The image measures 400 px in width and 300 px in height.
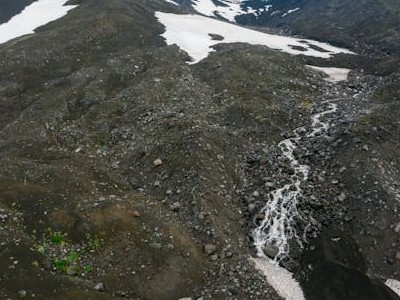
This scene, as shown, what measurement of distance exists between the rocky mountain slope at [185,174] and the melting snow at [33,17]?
2165 cm

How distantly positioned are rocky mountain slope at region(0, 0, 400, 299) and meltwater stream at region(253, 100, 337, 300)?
55 centimetres

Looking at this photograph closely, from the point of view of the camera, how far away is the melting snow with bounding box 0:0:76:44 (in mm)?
96250

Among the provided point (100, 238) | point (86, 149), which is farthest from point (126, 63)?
point (100, 238)

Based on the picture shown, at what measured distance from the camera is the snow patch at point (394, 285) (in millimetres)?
36656

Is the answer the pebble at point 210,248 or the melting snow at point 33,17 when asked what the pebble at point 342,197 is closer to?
the pebble at point 210,248

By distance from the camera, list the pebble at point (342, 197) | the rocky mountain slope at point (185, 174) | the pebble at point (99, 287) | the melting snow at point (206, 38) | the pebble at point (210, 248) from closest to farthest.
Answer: the pebble at point (99, 287) < the rocky mountain slope at point (185, 174) < the pebble at point (210, 248) < the pebble at point (342, 197) < the melting snow at point (206, 38)

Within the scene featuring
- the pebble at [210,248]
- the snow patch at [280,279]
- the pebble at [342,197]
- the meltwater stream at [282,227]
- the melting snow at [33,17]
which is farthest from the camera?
the melting snow at [33,17]

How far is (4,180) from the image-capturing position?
146 ft

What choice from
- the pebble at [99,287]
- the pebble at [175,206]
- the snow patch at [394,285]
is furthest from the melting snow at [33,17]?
the snow patch at [394,285]

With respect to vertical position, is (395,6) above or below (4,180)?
below

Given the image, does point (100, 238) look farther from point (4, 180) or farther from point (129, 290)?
point (4, 180)

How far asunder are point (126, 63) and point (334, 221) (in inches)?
1642

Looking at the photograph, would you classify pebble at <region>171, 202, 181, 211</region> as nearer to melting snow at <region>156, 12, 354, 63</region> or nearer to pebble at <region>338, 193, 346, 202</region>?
pebble at <region>338, 193, 346, 202</region>

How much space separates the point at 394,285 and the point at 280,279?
8312mm
